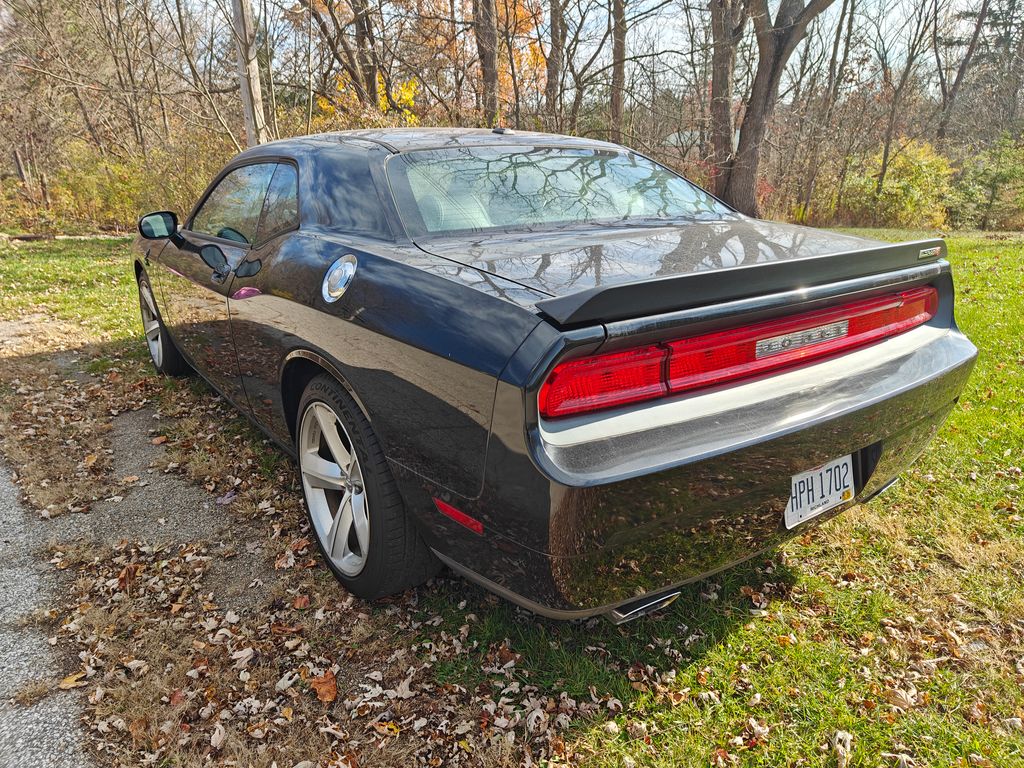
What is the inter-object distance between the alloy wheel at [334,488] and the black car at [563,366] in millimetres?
11

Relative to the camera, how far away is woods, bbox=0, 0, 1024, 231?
1155 cm

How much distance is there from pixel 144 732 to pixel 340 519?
850 millimetres

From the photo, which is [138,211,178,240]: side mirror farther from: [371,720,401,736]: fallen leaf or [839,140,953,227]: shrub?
[839,140,953,227]: shrub

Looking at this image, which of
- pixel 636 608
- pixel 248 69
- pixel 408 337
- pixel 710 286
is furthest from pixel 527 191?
pixel 248 69

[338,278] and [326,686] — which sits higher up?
[338,278]

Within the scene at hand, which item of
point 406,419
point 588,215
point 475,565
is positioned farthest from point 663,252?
point 475,565

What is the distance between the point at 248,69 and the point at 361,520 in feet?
29.4

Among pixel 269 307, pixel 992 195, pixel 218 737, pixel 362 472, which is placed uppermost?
pixel 269 307

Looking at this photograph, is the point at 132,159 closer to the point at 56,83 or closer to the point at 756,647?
the point at 56,83

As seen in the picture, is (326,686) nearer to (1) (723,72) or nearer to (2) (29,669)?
(2) (29,669)

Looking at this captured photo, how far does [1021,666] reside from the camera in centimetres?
216

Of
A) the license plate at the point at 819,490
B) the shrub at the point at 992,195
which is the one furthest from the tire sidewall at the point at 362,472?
the shrub at the point at 992,195

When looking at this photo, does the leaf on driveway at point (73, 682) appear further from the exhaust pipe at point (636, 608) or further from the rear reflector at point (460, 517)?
the exhaust pipe at point (636, 608)

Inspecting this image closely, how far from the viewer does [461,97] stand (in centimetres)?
1491
